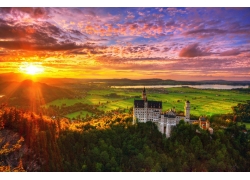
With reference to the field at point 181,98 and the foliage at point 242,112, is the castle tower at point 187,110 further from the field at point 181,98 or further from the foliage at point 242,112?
the foliage at point 242,112

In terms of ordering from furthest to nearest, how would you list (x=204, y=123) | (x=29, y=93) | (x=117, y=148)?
(x=29, y=93)
(x=204, y=123)
(x=117, y=148)

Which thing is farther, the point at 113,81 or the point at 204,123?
the point at 113,81

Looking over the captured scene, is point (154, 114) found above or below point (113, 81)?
below

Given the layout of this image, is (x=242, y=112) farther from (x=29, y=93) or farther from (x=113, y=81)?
(x=29, y=93)

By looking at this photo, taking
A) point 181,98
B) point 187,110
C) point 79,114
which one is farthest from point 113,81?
point 79,114

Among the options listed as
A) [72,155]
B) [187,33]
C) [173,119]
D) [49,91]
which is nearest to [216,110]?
[173,119]

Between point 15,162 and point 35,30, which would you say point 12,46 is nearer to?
point 35,30
